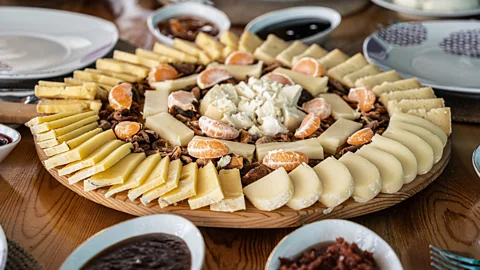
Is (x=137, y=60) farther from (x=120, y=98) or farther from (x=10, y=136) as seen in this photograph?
(x=10, y=136)

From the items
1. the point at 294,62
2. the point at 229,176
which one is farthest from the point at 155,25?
the point at 229,176

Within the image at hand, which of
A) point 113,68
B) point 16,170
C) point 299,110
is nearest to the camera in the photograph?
point 16,170

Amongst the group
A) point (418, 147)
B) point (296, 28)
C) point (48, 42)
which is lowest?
point (48, 42)

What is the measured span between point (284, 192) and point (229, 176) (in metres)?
0.23

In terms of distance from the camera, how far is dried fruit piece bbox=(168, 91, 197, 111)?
2.38 m

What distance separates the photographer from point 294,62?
2746 millimetres

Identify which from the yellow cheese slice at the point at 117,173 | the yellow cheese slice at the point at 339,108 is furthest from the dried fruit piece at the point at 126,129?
the yellow cheese slice at the point at 339,108

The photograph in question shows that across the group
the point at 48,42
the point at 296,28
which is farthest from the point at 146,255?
the point at 296,28

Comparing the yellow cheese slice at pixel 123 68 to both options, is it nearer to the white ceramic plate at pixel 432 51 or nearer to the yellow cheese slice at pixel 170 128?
the yellow cheese slice at pixel 170 128

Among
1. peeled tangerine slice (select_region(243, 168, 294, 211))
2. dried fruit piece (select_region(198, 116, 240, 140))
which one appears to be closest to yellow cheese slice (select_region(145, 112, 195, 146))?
dried fruit piece (select_region(198, 116, 240, 140))

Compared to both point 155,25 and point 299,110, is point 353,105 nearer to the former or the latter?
point 299,110

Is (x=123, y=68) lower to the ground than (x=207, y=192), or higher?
lower

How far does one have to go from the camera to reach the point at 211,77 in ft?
8.44

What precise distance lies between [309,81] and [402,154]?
71cm
